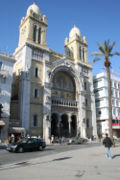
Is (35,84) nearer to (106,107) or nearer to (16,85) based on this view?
(16,85)

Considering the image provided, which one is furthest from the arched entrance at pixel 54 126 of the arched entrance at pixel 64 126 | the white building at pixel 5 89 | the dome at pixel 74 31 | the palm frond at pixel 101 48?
the dome at pixel 74 31

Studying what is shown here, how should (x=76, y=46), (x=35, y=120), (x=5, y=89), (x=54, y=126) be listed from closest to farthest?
(x=5, y=89)
(x=35, y=120)
(x=54, y=126)
(x=76, y=46)

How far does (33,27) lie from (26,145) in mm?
33348

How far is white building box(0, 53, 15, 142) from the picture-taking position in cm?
2816

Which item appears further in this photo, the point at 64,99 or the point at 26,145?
the point at 64,99

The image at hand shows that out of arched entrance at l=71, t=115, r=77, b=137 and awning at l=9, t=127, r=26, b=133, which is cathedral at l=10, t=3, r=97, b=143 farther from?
awning at l=9, t=127, r=26, b=133

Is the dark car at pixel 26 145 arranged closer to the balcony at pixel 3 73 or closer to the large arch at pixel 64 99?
the balcony at pixel 3 73

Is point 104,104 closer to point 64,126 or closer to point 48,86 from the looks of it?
point 64,126

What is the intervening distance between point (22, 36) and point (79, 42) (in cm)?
1823

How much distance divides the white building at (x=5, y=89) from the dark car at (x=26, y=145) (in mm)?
10422

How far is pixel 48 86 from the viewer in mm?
38625

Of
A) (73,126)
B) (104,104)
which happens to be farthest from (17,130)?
(104,104)

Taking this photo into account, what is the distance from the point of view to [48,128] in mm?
35938

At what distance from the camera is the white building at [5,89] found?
28.2 metres
